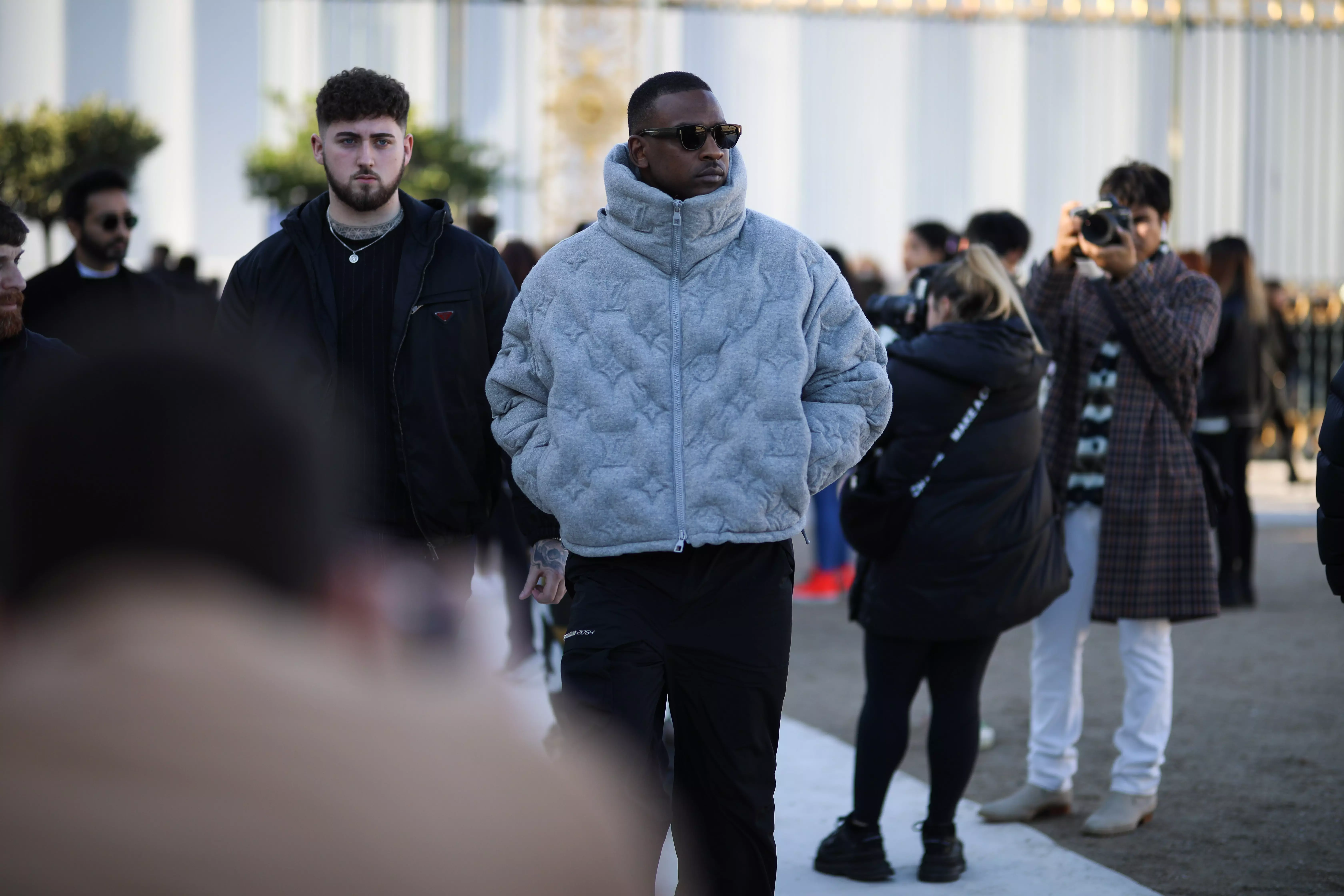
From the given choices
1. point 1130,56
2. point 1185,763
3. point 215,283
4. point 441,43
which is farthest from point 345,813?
point 1130,56

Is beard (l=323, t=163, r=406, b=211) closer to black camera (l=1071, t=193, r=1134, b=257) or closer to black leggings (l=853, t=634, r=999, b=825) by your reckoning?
black leggings (l=853, t=634, r=999, b=825)

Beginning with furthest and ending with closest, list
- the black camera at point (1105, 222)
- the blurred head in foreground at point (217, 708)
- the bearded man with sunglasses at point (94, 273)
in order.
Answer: the bearded man with sunglasses at point (94, 273) < the black camera at point (1105, 222) < the blurred head in foreground at point (217, 708)

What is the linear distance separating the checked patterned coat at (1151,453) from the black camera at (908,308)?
1.19 feet

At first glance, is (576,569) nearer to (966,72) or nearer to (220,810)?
(220,810)

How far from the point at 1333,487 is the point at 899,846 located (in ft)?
5.16

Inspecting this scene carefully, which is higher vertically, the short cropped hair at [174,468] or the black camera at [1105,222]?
the black camera at [1105,222]

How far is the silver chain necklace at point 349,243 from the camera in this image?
336 centimetres

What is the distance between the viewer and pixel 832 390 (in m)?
2.76

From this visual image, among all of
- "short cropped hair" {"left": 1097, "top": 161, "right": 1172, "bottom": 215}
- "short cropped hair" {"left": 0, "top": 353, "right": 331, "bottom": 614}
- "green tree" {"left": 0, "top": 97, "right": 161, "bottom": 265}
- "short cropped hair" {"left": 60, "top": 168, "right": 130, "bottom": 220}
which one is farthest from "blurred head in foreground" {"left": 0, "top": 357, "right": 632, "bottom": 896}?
"green tree" {"left": 0, "top": 97, "right": 161, "bottom": 265}

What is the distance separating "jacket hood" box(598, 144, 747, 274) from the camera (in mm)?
2684

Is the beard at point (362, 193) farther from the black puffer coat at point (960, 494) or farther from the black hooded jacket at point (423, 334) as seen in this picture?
the black puffer coat at point (960, 494)

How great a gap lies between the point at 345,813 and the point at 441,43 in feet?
50.6

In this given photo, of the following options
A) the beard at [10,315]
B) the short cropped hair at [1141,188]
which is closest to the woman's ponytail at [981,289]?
the short cropped hair at [1141,188]

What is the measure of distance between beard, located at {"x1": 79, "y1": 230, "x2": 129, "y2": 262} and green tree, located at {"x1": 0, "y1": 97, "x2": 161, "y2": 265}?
342 inches
